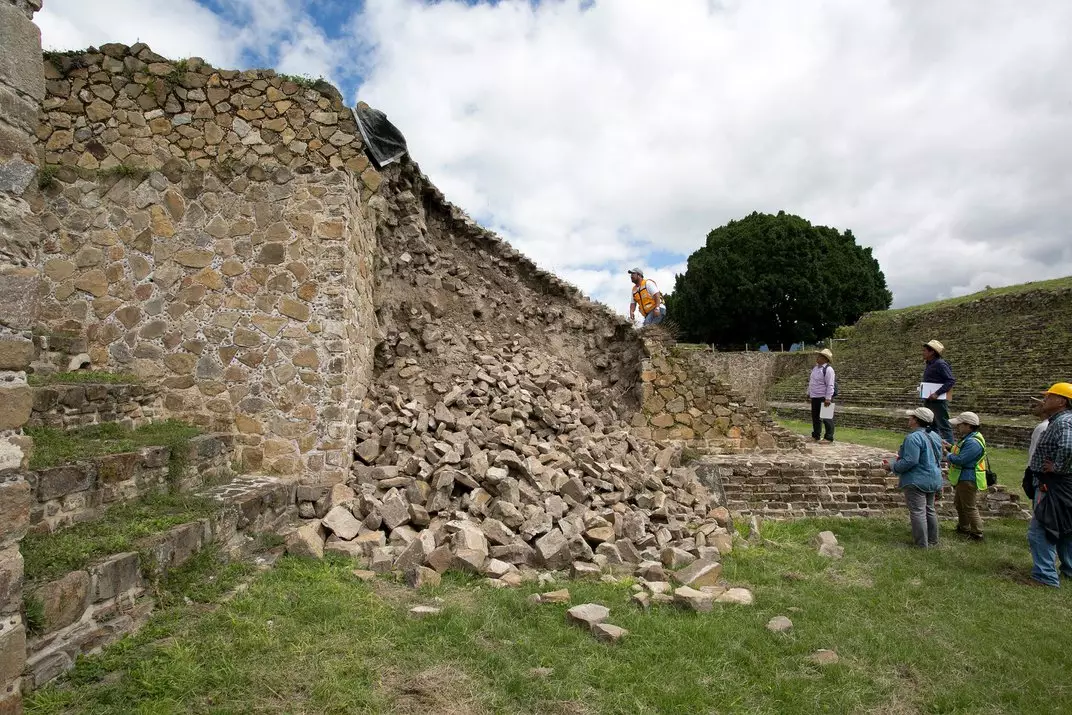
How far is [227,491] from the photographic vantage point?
16.2 ft

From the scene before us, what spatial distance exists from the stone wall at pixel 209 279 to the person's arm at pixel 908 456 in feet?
18.7

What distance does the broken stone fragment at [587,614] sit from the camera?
3.86 meters

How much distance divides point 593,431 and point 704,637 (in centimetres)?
419

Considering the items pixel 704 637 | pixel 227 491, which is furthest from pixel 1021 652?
pixel 227 491

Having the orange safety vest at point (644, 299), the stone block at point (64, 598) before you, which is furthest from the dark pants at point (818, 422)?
the stone block at point (64, 598)

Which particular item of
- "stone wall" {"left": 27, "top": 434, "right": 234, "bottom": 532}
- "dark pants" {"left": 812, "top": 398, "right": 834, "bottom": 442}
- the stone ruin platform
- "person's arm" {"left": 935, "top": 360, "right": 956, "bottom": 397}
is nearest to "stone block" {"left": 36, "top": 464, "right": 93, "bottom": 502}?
"stone wall" {"left": 27, "top": 434, "right": 234, "bottom": 532}

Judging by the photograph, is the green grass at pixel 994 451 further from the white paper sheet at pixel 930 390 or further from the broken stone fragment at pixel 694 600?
the broken stone fragment at pixel 694 600

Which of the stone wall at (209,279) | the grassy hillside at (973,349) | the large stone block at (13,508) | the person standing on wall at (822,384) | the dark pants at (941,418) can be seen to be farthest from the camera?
the grassy hillside at (973,349)

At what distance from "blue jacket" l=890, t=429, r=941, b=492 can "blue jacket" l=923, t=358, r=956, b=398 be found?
205 cm

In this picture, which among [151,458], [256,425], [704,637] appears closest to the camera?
[704,637]

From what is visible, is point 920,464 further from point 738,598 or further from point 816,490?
point 738,598

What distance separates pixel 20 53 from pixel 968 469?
329 inches

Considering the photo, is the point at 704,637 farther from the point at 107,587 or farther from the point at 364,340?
the point at 364,340

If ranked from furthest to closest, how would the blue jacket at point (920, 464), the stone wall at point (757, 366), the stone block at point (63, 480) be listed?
1. the stone wall at point (757, 366)
2. the blue jacket at point (920, 464)
3. the stone block at point (63, 480)
